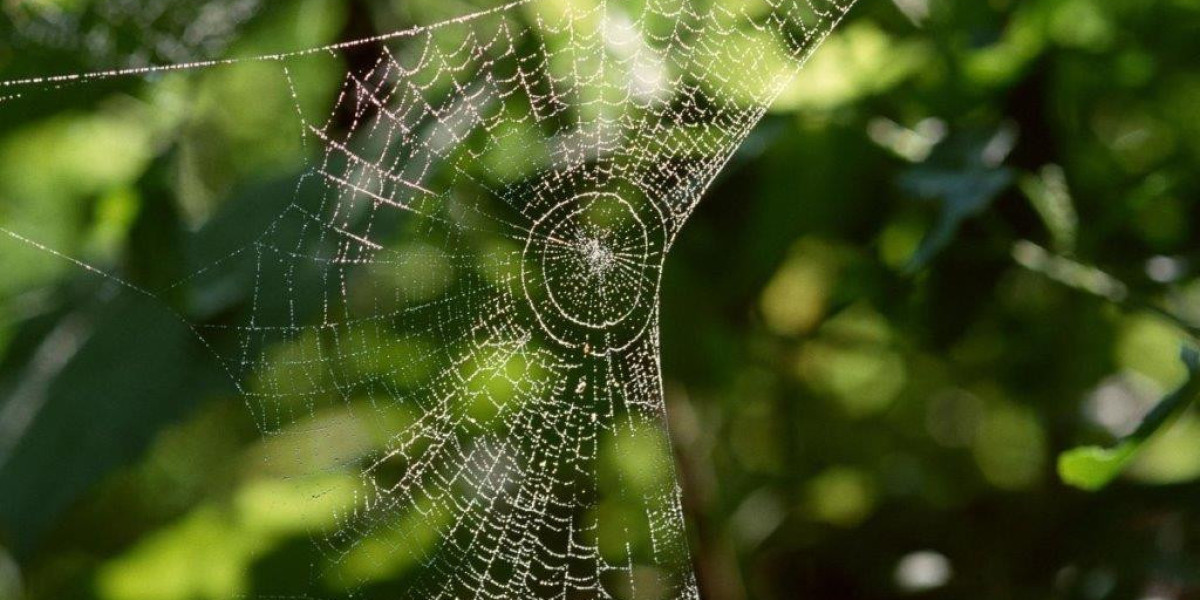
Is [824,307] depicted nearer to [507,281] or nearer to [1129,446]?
[507,281]

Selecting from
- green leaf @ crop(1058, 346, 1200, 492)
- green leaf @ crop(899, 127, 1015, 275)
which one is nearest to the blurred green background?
green leaf @ crop(899, 127, 1015, 275)

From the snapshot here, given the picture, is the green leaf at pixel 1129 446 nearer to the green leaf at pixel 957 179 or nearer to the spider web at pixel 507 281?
the green leaf at pixel 957 179

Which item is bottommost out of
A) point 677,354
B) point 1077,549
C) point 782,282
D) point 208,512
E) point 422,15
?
Answer: point 208,512

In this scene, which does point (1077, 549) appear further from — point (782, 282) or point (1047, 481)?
point (782, 282)

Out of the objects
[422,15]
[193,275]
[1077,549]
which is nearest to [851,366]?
[1077,549]

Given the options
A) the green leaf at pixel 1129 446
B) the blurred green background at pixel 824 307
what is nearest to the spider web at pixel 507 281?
the blurred green background at pixel 824 307

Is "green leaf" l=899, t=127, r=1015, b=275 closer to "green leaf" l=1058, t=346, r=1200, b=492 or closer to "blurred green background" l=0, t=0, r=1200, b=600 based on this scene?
"blurred green background" l=0, t=0, r=1200, b=600
